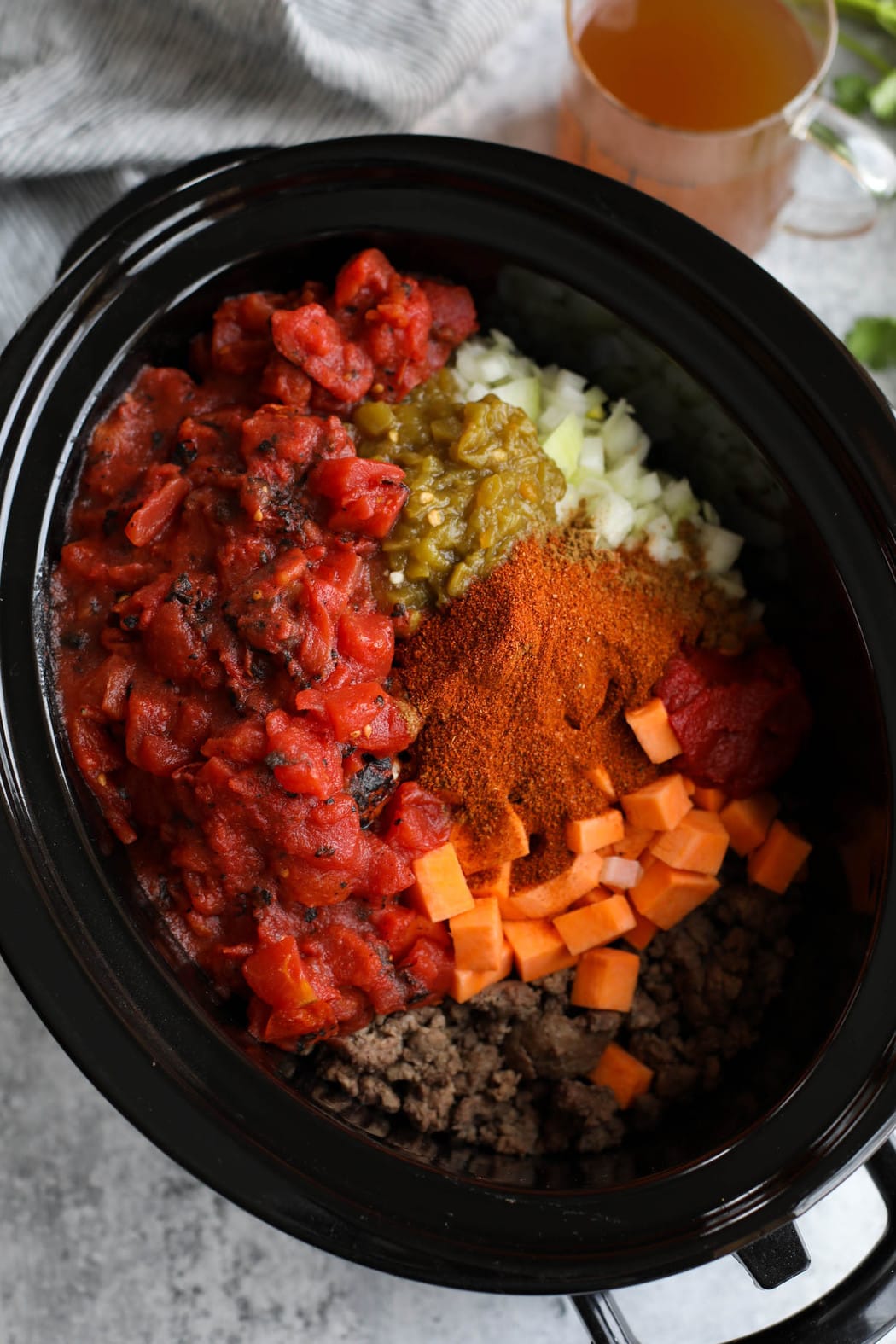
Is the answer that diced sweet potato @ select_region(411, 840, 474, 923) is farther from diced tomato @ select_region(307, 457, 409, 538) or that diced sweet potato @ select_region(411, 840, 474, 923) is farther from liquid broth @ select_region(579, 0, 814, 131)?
liquid broth @ select_region(579, 0, 814, 131)

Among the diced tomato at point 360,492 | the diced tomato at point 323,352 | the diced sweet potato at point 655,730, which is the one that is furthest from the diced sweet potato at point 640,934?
the diced tomato at point 323,352

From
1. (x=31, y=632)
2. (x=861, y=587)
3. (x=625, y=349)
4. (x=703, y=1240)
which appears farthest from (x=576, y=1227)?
(x=625, y=349)

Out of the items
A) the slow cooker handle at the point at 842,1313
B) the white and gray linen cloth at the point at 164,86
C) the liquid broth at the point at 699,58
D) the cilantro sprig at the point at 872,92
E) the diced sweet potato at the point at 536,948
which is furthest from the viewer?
the cilantro sprig at the point at 872,92

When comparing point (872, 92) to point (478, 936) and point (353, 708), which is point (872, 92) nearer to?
point (353, 708)

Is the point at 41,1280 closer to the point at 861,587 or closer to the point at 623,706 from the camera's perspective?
the point at 623,706

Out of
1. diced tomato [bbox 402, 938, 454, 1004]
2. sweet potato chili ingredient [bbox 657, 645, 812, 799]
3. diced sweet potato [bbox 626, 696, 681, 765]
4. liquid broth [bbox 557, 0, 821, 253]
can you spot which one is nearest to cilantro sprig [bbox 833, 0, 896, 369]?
liquid broth [bbox 557, 0, 821, 253]

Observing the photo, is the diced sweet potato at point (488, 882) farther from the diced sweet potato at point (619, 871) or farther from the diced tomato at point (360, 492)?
the diced tomato at point (360, 492)
